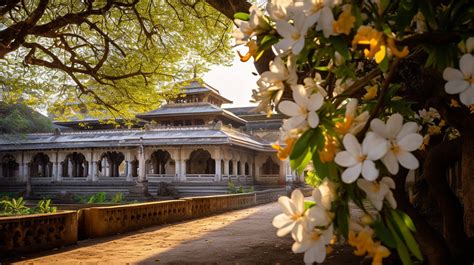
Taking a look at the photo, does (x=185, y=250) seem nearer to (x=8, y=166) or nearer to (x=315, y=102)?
(x=315, y=102)

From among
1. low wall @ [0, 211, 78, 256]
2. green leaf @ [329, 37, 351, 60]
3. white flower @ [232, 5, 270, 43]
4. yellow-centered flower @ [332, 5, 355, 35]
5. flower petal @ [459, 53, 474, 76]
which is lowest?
low wall @ [0, 211, 78, 256]

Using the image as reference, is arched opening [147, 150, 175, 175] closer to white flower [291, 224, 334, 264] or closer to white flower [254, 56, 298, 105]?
white flower [254, 56, 298, 105]

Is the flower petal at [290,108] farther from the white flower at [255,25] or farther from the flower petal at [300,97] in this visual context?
the white flower at [255,25]

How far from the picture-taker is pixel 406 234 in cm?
101

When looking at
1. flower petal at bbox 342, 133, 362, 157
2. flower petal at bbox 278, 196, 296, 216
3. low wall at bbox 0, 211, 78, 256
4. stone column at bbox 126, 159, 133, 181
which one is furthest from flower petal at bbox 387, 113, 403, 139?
stone column at bbox 126, 159, 133, 181

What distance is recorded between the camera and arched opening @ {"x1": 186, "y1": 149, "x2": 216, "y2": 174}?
103 feet

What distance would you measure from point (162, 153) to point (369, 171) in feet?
104

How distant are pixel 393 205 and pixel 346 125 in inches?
10.3

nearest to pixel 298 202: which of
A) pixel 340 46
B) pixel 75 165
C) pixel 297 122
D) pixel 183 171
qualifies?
pixel 297 122

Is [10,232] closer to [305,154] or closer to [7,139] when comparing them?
[305,154]

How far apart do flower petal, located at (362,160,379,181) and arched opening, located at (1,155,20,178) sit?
1508 inches

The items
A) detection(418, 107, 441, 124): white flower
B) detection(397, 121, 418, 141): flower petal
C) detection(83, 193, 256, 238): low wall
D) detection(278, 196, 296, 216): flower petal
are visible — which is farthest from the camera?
detection(83, 193, 256, 238): low wall

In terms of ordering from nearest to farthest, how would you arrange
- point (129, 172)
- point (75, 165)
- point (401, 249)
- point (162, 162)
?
point (401, 249) < point (129, 172) < point (162, 162) < point (75, 165)

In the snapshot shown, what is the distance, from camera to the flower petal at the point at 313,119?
109 centimetres
